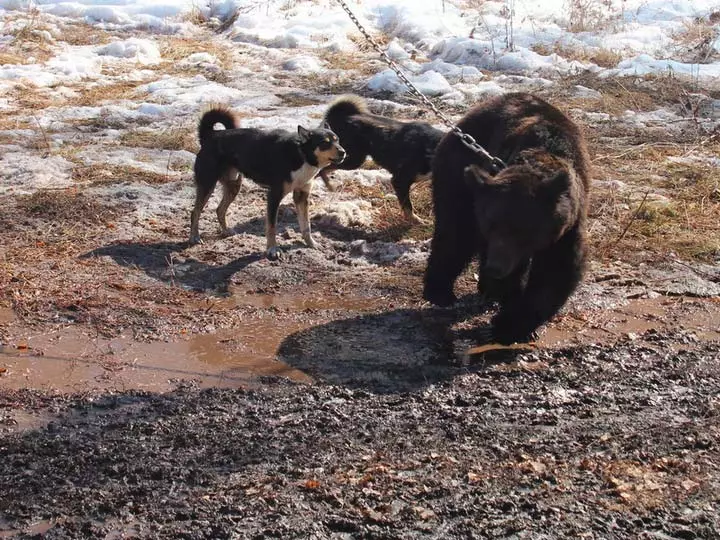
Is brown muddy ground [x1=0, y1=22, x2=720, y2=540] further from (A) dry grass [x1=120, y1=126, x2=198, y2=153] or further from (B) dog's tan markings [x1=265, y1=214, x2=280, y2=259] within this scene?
(A) dry grass [x1=120, y1=126, x2=198, y2=153]

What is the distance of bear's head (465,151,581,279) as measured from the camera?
5145 mm

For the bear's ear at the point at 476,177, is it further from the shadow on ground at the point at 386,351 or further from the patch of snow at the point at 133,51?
the patch of snow at the point at 133,51

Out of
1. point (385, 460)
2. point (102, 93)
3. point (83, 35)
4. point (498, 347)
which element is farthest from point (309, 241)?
point (83, 35)

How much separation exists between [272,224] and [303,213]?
14.3 inches

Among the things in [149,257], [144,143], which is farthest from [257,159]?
[144,143]

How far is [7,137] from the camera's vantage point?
32.6ft

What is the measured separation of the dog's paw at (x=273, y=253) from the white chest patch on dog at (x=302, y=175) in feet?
1.91

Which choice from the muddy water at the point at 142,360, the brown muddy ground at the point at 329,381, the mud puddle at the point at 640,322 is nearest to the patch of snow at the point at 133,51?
the brown muddy ground at the point at 329,381

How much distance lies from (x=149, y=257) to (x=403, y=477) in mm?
3941

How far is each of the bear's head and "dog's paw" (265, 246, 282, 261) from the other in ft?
8.10

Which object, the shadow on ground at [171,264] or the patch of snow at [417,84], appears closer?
the shadow on ground at [171,264]

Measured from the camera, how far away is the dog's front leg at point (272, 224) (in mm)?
7539

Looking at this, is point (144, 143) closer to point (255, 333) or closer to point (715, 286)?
point (255, 333)

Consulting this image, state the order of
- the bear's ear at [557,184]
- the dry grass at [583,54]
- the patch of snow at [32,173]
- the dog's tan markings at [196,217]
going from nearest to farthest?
the bear's ear at [557,184], the dog's tan markings at [196,217], the patch of snow at [32,173], the dry grass at [583,54]
